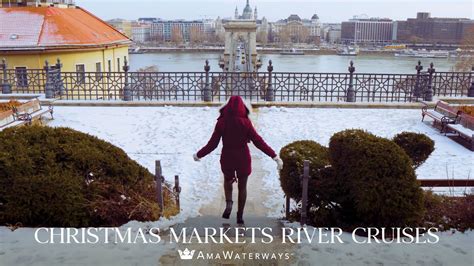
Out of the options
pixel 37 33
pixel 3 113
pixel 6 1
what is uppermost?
pixel 6 1

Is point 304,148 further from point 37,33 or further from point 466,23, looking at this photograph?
point 466,23

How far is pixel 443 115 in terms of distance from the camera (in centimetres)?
1108

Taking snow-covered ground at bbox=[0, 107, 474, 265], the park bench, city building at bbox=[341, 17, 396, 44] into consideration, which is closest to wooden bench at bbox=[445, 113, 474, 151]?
snow-covered ground at bbox=[0, 107, 474, 265]

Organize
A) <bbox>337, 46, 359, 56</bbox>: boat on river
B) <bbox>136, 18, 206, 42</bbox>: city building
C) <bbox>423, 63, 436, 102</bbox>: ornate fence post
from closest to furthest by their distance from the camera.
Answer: <bbox>423, 63, 436, 102</bbox>: ornate fence post, <bbox>337, 46, 359, 56</bbox>: boat on river, <bbox>136, 18, 206, 42</bbox>: city building

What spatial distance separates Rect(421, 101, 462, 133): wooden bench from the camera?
34.5 feet

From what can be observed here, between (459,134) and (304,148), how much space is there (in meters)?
5.98

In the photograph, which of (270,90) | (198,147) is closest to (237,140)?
(198,147)

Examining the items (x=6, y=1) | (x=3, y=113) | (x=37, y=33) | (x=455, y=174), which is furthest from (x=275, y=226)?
(x=6, y=1)

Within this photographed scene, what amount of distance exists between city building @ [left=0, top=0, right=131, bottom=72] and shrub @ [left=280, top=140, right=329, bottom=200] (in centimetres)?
2019

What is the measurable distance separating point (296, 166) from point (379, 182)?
1.10 m

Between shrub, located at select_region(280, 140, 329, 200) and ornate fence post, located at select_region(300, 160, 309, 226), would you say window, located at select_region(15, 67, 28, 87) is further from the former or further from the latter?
ornate fence post, located at select_region(300, 160, 309, 226)

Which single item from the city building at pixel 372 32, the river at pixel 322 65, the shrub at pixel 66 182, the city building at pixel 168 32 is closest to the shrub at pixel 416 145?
the shrub at pixel 66 182

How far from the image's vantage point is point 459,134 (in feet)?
32.5

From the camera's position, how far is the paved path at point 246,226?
420 centimetres
